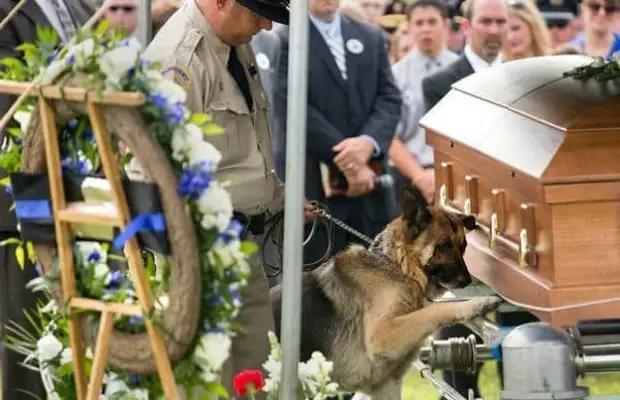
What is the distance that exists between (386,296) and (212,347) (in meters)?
2.20

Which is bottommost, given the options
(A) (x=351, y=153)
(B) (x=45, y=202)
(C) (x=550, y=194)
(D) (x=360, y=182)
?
(D) (x=360, y=182)

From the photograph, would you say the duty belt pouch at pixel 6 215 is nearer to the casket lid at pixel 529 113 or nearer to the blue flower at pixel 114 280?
the casket lid at pixel 529 113

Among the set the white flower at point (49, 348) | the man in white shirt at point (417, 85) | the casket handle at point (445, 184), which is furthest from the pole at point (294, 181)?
the man in white shirt at point (417, 85)

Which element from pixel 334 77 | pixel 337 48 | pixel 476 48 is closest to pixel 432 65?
pixel 476 48

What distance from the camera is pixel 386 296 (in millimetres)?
6402

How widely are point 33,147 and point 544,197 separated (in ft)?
5.92

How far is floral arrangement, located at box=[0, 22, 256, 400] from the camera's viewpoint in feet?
13.9

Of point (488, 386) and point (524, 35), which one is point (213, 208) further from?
point (524, 35)

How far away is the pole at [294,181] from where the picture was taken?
479 cm

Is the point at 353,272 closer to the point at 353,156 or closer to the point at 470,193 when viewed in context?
the point at 470,193

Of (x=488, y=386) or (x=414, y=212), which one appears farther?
(x=488, y=386)

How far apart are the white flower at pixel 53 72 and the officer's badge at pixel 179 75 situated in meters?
1.15

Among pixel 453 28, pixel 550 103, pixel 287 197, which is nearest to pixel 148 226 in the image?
pixel 287 197

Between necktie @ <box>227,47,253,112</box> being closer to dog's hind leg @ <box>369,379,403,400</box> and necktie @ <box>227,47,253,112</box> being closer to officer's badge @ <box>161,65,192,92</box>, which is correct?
officer's badge @ <box>161,65,192,92</box>
